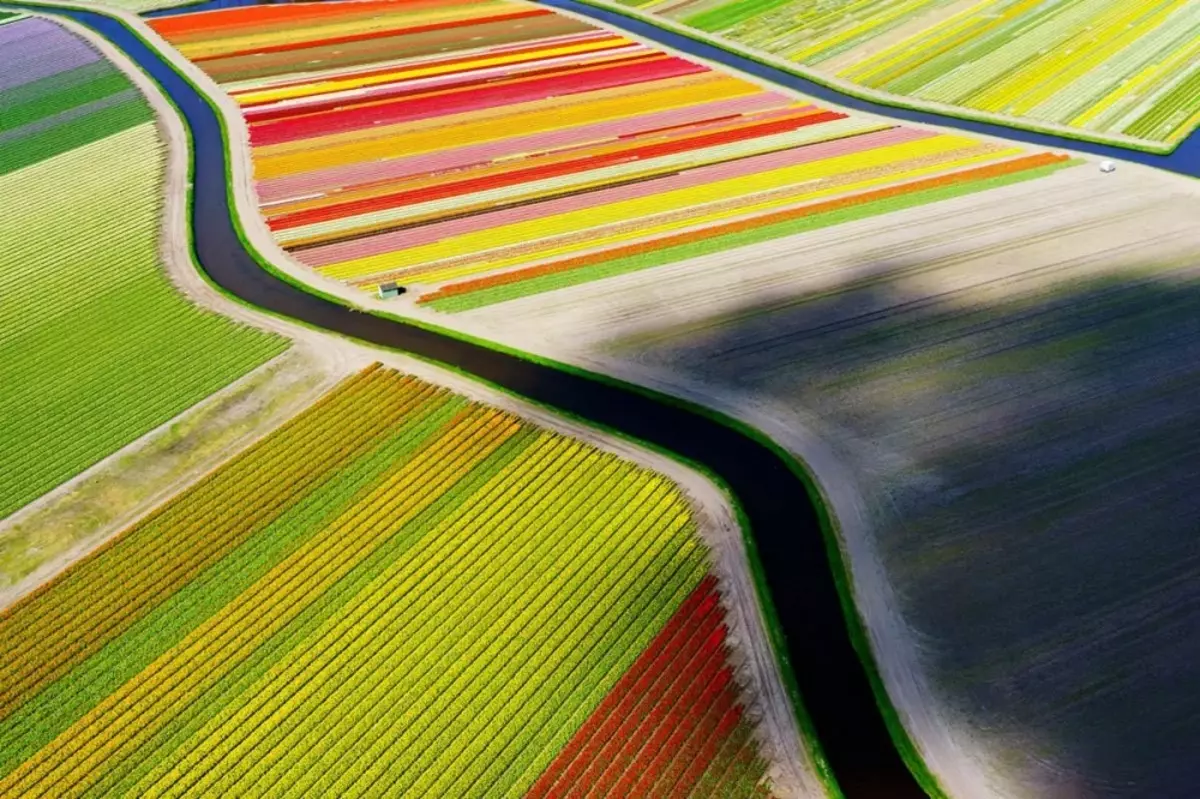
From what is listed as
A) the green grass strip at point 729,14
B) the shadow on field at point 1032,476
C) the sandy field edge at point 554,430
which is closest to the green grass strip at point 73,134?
the sandy field edge at point 554,430

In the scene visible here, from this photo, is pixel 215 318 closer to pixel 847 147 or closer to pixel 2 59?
pixel 847 147

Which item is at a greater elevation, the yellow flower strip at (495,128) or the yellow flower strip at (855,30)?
the yellow flower strip at (855,30)

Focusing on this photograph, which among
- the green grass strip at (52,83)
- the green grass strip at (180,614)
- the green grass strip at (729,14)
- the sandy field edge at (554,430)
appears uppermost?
the green grass strip at (729,14)

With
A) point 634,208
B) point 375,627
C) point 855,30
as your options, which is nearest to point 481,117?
point 634,208

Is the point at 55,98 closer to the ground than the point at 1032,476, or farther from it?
closer to the ground

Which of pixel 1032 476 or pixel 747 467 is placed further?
pixel 747 467

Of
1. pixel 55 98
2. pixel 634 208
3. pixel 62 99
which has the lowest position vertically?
pixel 55 98

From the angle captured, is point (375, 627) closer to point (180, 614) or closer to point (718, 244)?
point (180, 614)

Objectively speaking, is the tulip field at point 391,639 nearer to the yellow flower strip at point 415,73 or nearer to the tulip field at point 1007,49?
the yellow flower strip at point 415,73
